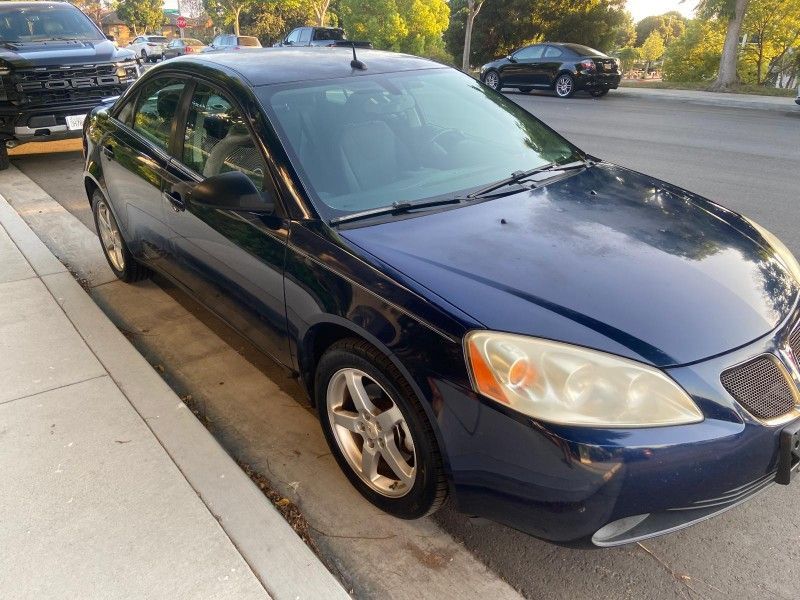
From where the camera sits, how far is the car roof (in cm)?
312

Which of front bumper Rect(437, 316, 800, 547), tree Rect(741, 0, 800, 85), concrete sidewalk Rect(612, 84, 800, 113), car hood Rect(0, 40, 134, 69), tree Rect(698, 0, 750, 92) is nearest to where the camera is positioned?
front bumper Rect(437, 316, 800, 547)

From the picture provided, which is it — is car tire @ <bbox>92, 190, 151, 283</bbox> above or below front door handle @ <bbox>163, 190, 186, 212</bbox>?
below

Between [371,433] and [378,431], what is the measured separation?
5cm

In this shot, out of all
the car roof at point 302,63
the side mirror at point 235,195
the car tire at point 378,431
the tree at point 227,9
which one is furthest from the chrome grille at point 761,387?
the tree at point 227,9

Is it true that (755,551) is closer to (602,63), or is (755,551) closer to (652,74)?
(602,63)

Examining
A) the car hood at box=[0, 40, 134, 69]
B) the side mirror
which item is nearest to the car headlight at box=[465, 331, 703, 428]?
the side mirror

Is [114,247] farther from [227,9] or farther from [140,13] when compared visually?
[140,13]

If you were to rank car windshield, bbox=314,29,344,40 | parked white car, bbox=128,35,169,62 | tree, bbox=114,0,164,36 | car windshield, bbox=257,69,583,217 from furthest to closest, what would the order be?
tree, bbox=114,0,164,36
parked white car, bbox=128,35,169,62
car windshield, bbox=314,29,344,40
car windshield, bbox=257,69,583,217

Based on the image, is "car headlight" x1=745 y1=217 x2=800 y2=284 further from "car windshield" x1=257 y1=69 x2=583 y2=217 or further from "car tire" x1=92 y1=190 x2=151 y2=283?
"car tire" x1=92 y1=190 x2=151 y2=283

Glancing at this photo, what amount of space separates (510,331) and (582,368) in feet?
0.76

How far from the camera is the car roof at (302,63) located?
3119 mm

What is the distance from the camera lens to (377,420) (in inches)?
93.2

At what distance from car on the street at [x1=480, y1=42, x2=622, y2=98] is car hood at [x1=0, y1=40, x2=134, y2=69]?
485 inches

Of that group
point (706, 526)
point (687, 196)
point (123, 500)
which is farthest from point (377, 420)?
point (687, 196)
